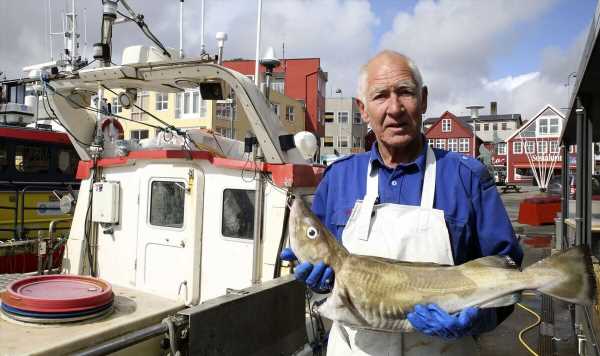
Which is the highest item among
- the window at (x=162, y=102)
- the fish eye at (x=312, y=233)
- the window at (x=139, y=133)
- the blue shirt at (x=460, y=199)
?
the window at (x=162, y=102)

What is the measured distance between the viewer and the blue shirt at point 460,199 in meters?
2.34

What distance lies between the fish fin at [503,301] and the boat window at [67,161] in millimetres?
12417

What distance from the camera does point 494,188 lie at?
7.80 feet

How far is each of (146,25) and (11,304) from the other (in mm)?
4018

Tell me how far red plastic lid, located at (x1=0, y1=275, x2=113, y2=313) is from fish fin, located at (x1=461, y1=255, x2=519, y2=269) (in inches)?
110

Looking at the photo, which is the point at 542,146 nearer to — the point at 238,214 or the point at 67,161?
the point at 67,161

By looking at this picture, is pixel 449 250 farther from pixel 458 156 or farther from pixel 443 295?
pixel 458 156

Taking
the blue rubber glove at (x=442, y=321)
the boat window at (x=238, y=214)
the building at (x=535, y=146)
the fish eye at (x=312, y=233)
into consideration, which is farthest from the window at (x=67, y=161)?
the building at (x=535, y=146)

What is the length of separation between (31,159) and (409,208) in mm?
11720

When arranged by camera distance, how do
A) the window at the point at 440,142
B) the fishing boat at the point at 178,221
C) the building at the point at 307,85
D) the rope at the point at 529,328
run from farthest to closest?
the window at the point at 440,142 < the building at the point at 307,85 < the rope at the point at 529,328 < the fishing boat at the point at 178,221

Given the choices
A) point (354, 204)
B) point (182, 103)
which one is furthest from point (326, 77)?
point (354, 204)

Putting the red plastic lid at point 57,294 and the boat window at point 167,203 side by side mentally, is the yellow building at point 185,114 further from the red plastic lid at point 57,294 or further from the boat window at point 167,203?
the red plastic lid at point 57,294

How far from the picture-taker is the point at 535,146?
60.9m

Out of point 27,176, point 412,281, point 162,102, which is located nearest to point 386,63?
point 412,281
